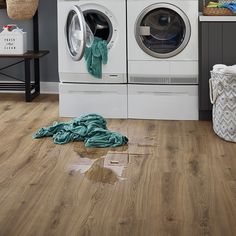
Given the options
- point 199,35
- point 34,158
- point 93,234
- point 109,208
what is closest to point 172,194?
point 109,208

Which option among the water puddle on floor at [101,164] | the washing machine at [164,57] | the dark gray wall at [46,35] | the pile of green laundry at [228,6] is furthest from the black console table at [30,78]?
the pile of green laundry at [228,6]

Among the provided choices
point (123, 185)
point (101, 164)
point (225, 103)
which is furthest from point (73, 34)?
point (123, 185)

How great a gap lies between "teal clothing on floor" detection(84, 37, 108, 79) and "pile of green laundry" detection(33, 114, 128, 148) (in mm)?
503

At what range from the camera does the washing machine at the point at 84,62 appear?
4258 millimetres

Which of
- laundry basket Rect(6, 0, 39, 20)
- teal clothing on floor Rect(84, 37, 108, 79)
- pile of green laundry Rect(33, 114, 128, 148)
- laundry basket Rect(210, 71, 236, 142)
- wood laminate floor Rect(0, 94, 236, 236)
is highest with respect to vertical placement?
laundry basket Rect(6, 0, 39, 20)

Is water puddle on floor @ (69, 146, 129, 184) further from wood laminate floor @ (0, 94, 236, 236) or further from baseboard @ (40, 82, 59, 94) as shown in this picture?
baseboard @ (40, 82, 59, 94)

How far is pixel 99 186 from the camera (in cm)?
280

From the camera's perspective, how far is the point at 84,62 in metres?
4.36

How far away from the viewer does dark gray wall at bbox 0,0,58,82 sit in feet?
17.6

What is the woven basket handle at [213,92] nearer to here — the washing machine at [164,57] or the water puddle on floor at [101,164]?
the washing machine at [164,57]

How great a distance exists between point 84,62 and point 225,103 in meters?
1.29

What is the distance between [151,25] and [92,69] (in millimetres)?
595

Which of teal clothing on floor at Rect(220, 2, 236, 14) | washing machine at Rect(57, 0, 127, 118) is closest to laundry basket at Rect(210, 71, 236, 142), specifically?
teal clothing on floor at Rect(220, 2, 236, 14)

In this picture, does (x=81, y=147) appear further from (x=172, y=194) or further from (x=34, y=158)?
(x=172, y=194)
